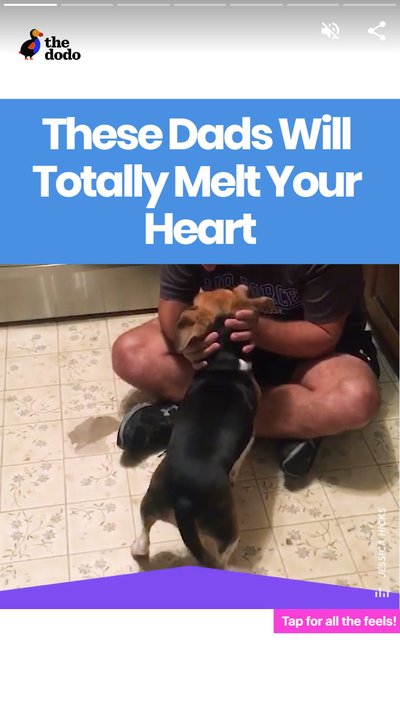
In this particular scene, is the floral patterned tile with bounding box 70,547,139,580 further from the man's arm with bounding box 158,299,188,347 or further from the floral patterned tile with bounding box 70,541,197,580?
the man's arm with bounding box 158,299,188,347

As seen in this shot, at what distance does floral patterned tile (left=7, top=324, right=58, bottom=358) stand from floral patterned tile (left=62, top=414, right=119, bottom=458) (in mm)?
255

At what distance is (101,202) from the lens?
114cm

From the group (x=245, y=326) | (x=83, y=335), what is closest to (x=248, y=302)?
(x=245, y=326)

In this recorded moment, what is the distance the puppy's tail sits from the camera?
112cm

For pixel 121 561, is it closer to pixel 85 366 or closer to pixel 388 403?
pixel 85 366

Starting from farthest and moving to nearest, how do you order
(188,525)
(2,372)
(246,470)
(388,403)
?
(2,372) → (388,403) → (246,470) → (188,525)

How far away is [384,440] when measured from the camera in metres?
1.50

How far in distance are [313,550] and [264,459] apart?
8.7 inches

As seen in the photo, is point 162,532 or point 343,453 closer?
point 162,532

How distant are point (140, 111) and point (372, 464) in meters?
0.82

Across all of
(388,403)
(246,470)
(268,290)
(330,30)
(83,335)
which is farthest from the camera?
(83,335)

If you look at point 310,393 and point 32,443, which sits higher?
point 310,393

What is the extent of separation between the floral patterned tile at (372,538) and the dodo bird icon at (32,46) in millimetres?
952

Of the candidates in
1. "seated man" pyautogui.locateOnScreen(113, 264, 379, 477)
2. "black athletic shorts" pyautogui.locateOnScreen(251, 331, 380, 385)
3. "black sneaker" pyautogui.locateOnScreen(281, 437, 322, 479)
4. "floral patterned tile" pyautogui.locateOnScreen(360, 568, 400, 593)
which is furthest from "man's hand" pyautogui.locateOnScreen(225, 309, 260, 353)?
"floral patterned tile" pyautogui.locateOnScreen(360, 568, 400, 593)
